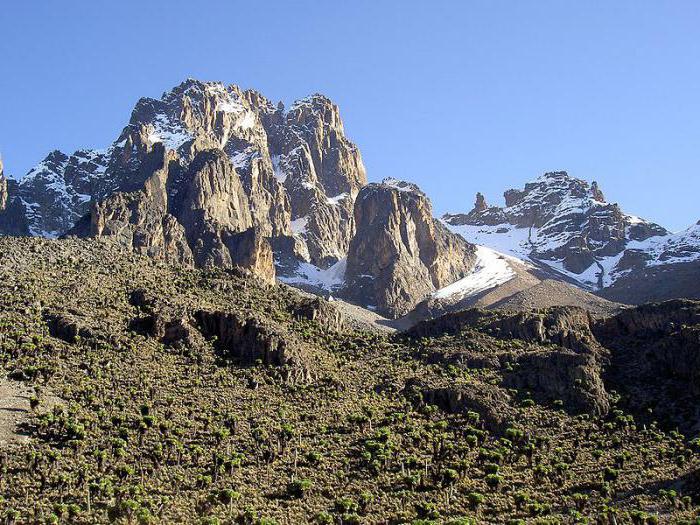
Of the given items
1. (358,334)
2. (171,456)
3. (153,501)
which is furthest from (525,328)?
(153,501)

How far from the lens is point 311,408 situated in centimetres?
10462

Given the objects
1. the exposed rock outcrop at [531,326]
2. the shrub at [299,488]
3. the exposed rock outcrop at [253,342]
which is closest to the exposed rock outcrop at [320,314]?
the exposed rock outcrop at [531,326]

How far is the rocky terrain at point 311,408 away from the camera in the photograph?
3063 inches

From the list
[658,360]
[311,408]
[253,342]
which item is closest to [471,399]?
[311,408]

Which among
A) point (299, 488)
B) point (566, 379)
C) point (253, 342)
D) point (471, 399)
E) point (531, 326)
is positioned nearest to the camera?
point (299, 488)

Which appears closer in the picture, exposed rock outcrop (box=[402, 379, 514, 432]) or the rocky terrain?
the rocky terrain

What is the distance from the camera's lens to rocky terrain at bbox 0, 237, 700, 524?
7781 centimetres

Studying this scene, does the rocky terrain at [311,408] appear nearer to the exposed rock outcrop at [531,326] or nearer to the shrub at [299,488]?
the shrub at [299,488]

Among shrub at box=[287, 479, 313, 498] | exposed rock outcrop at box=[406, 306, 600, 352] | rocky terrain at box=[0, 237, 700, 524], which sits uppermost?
exposed rock outcrop at box=[406, 306, 600, 352]

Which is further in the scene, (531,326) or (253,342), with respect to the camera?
(531,326)

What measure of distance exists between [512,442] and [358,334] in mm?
56271

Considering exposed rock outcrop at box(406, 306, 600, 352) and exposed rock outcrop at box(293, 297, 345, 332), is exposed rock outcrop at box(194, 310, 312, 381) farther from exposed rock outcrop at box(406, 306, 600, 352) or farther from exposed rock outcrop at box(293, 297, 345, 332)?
exposed rock outcrop at box(406, 306, 600, 352)

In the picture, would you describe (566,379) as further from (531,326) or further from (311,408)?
(311,408)

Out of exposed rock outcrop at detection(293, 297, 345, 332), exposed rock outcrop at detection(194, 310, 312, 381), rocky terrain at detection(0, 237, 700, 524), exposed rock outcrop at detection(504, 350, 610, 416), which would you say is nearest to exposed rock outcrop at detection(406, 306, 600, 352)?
rocky terrain at detection(0, 237, 700, 524)
